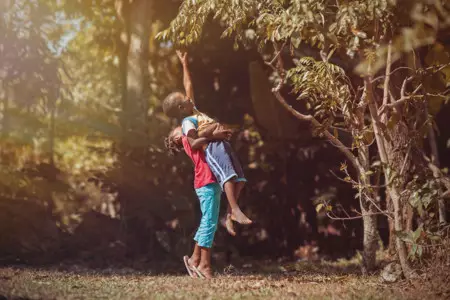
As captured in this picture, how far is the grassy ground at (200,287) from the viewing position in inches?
182

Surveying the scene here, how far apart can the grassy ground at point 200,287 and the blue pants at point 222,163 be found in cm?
88

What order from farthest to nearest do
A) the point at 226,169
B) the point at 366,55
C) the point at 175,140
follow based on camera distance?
the point at 175,140 < the point at 226,169 < the point at 366,55

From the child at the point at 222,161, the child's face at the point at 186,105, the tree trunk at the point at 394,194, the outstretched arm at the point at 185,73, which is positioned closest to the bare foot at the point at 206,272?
the child at the point at 222,161

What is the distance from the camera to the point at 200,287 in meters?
5.09

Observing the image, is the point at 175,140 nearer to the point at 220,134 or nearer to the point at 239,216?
the point at 220,134

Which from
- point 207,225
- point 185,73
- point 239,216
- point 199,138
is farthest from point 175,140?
point 239,216

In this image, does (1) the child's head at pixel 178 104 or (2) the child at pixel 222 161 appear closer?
(2) the child at pixel 222 161

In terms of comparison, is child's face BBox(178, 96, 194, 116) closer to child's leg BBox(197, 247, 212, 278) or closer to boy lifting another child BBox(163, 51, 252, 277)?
boy lifting another child BBox(163, 51, 252, 277)

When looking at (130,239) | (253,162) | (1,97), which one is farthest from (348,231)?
(1,97)

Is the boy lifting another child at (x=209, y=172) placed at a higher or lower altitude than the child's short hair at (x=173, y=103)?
lower

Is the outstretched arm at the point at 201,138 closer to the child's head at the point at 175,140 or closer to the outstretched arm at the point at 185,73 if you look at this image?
the child's head at the point at 175,140

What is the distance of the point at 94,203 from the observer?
8.30 meters

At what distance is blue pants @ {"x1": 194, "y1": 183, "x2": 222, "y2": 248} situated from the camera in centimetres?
583

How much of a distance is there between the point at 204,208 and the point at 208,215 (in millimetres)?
79
